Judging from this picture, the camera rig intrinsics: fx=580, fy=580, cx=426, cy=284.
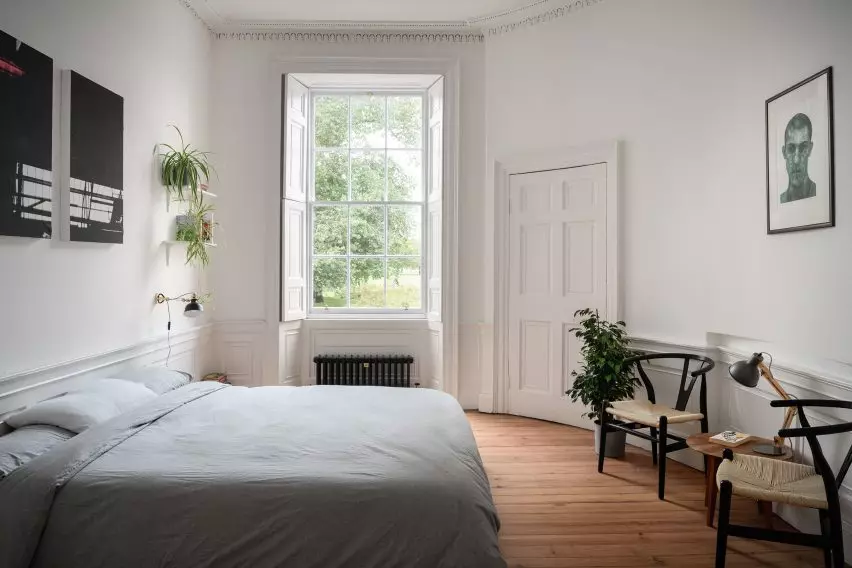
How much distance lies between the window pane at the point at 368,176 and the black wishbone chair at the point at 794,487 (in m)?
3.95

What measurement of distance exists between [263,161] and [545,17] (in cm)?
279

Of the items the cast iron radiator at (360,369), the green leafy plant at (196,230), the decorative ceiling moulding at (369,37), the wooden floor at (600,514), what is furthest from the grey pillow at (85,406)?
the decorative ceiling moulding at (369,37)

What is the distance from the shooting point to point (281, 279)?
5270 mm

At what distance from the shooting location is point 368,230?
5742 mm

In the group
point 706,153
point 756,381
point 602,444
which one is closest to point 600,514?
point 602,444

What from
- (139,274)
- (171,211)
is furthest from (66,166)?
(171,211)

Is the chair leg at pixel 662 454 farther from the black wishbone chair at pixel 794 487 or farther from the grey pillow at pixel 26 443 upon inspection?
the grey pillow at pixel 26 443

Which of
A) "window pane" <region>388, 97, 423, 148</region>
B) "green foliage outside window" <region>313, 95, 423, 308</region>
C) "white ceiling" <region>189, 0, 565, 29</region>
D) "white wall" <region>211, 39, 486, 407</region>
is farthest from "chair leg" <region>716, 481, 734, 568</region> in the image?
"window pane" <region>388, 97, 423, 148</region>

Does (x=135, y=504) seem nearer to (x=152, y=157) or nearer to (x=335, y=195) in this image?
(x=152, y=157)

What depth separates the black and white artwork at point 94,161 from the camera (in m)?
3.06

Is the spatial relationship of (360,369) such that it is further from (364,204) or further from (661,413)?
(661,413)

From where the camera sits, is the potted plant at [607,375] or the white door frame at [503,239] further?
the white door frame at [503,239]

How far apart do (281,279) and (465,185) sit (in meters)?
1.89

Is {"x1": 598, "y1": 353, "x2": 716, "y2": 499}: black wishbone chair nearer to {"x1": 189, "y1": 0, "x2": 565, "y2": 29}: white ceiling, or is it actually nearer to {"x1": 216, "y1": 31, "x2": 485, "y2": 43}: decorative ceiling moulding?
{"x1": 189, "y1": 0, "x2": 565, "y2": 29}: white ceiling
